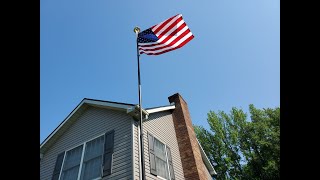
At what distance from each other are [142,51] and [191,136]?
6519mm

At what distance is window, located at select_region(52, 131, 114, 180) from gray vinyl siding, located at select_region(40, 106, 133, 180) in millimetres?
246

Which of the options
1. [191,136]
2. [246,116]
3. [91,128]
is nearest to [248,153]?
[246,116]

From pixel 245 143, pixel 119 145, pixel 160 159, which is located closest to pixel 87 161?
pixel 119 145

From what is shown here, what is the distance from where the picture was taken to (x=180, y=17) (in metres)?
9.34

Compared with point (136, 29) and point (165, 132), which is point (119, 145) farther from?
point (136, 29)

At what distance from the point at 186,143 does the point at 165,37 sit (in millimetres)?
6441

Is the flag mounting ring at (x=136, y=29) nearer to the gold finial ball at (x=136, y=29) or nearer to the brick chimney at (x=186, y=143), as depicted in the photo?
the gold finial ball at (x=136, y=29)

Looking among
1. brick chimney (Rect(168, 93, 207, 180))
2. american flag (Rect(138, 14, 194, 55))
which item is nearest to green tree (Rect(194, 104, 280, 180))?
brick chimney (Rect(168, 93, 207, 180))

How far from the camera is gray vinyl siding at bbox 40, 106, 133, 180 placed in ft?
31.9

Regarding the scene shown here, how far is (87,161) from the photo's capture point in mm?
11016
